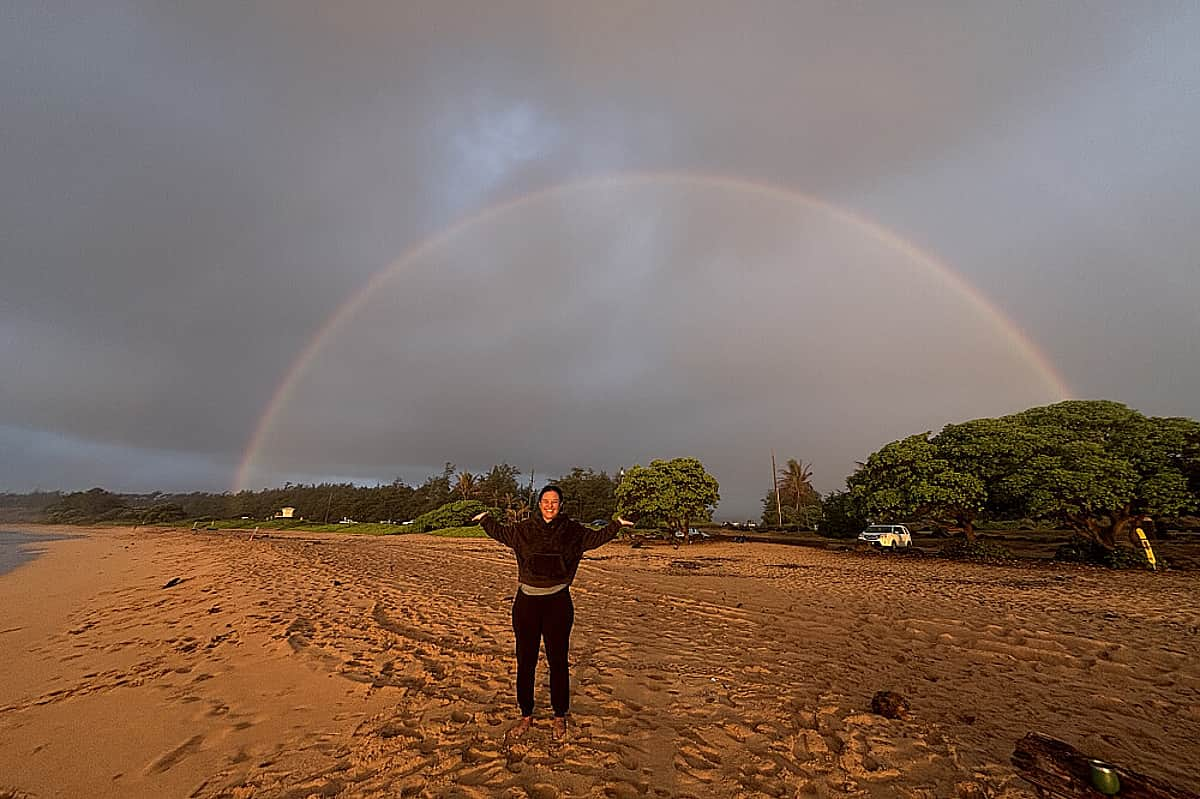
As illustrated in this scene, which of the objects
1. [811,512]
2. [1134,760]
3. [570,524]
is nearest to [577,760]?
[570,524]

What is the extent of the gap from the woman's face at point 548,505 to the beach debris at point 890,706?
389 centimetres

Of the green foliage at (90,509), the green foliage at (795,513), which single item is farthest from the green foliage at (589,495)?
the green foliage at (90,509)

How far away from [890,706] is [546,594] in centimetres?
370

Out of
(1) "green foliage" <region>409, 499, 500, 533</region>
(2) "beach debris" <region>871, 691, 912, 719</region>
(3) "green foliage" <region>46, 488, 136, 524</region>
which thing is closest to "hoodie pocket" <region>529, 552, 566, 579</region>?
(2) "beach debris" <region>871, 691, 912, 719</region>

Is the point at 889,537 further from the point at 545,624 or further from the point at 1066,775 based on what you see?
the point at 545,624

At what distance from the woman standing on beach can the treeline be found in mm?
39076

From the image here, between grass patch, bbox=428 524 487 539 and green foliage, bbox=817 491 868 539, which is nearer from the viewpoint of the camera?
green foliage, bbox=817 491 868 539

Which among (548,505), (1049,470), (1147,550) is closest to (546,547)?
(548,505)

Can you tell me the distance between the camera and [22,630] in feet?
32.1

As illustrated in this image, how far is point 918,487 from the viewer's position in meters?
20.7

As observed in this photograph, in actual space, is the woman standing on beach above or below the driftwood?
above

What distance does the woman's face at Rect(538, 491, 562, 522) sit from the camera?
457 centimetres

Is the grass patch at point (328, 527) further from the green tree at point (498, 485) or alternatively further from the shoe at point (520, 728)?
the shoe at point (520, 728)

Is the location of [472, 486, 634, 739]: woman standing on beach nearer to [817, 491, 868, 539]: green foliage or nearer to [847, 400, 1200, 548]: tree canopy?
[847, 400, 1200, 548]: tree canopy
